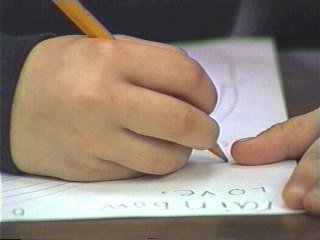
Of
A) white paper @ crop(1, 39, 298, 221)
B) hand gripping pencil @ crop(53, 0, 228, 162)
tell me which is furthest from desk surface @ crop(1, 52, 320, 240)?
hand gripping pencil @ crop(53, 0, 228, 162)

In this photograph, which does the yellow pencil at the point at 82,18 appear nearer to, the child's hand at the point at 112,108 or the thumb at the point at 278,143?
the child's hand at the point at 112,108

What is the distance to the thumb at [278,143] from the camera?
0.42 metres

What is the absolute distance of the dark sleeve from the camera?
42cm

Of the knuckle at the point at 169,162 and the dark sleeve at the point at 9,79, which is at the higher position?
the dark sleeve at the point at 9,79

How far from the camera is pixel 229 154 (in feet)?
1.46

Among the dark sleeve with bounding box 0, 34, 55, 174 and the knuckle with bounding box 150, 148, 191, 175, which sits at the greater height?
the dark sleeve with bounding box 0, 34, 55, 174

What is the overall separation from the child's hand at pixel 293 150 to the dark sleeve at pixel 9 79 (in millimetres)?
156

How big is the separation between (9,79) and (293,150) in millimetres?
201

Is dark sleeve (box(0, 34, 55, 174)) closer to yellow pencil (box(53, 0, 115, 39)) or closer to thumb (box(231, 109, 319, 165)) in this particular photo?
yellow pencil (box(53, 0, 115, 39))

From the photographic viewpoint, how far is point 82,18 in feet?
1.30

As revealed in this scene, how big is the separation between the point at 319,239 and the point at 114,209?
118 mm

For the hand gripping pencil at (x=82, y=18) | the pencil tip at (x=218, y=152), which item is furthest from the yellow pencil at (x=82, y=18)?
the pencil tip at (x=218, y=152)

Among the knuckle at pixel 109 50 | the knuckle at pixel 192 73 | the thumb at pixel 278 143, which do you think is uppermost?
the knuckle at pixel 109 50

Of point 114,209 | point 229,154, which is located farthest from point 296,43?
point 114,209
